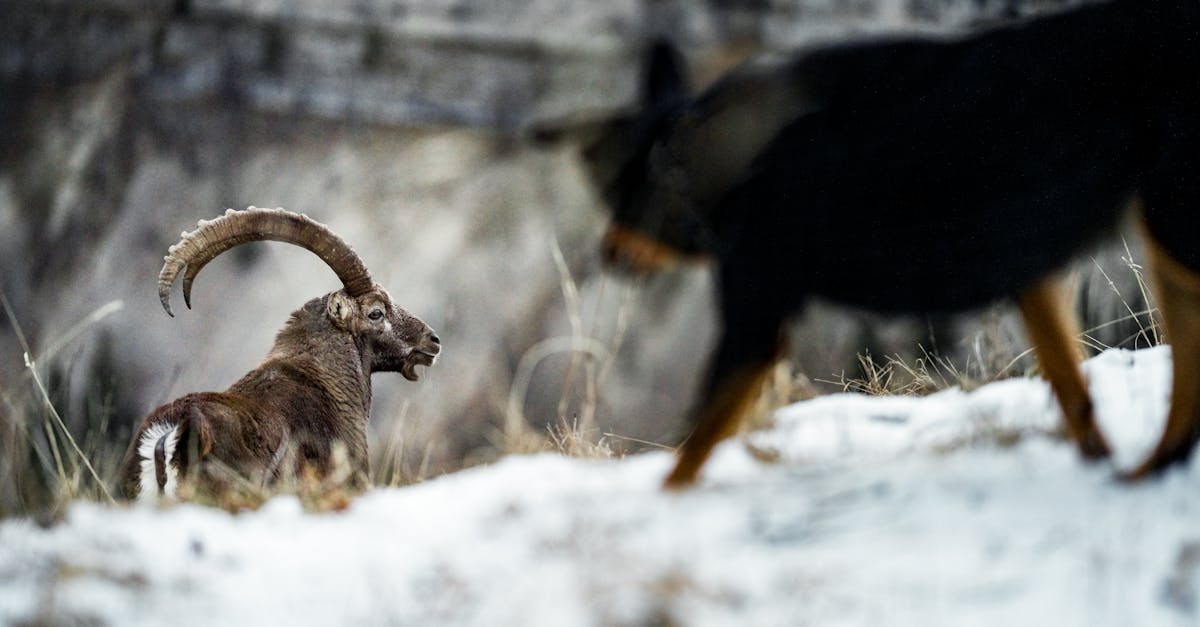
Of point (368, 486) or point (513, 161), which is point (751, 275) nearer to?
point (368, 486)

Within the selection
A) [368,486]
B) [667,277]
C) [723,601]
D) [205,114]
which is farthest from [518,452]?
[205,114]

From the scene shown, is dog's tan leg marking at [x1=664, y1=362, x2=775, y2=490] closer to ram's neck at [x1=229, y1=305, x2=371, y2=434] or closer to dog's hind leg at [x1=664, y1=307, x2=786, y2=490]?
dog's hind leg at [x1=664, y1=307, x2=786, y2=490]

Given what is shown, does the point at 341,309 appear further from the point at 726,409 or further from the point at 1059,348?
the point at 1059,348

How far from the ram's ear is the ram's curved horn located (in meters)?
0.08

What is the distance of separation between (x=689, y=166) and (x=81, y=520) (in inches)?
55.5

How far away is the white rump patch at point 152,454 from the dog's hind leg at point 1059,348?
7.77 feet

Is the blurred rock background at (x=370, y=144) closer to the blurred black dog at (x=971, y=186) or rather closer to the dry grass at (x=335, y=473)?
the dry grass at (x=335, y=473)

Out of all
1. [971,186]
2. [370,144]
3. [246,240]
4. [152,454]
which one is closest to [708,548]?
[971,186]

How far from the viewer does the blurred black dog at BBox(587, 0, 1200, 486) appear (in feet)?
7.26

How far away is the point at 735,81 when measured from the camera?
241 cm

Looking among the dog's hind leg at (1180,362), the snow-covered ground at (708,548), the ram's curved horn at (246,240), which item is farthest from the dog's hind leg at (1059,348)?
the ram's curved horn at (246,240)

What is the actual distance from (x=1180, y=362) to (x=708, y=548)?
998 millimetres

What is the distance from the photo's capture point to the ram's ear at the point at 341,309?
4527 millimetres

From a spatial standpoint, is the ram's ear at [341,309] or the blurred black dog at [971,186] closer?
the blurred black dog at [971,186]
